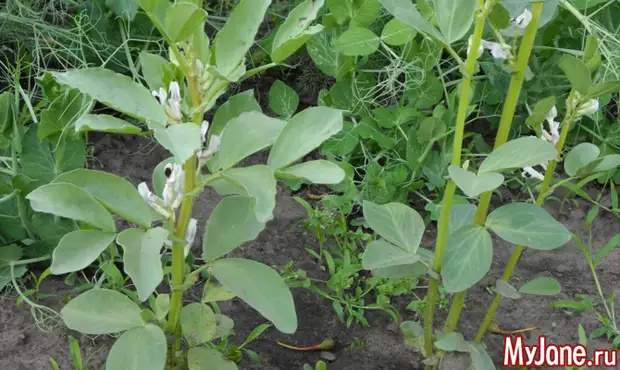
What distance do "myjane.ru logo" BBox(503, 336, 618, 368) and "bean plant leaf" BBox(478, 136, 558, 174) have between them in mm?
547

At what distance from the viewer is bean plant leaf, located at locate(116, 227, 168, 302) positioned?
0.97 m

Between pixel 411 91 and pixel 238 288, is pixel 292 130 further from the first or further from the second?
pixel 411 91

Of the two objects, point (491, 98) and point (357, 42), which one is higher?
point (357, 42)

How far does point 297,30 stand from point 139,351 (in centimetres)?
55

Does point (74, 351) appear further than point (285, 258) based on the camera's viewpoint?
No

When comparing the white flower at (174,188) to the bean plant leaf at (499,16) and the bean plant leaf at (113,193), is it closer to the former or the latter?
the bean plant leaf at (113,193)

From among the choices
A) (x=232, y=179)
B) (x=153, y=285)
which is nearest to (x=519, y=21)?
(x=232, y=179)

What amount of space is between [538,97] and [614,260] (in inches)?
20.3

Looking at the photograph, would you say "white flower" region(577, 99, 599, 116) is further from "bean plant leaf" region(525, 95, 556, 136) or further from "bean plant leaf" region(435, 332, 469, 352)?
"bean plant leaf" region(435, 332, 469, 352)

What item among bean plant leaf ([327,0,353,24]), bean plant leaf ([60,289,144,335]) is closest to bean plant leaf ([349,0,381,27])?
bean plant leaf ([327,0,353,24])

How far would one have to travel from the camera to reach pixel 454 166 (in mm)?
1139

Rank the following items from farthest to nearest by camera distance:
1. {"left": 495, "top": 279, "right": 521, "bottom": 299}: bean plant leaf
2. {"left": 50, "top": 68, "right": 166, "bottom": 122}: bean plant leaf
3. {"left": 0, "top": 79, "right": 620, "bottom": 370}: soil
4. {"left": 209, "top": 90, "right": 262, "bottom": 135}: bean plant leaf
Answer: {"left": 0, "top": 79, "right": 620, "bottom": 370}: soil → {"left": 495, "top": 279, "right": 521, "bottom": 299}: bean plant leaf → {"left": 209, "top": 90, "right": 262, "bottom": 135}: bean plant leaf → {"left": 50, "top": 68, "right": 166, "bottom": 122}: bean plant leaf

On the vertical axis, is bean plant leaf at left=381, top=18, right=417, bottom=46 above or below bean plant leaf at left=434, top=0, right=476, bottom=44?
below

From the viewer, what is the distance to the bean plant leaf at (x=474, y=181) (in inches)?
42.4
